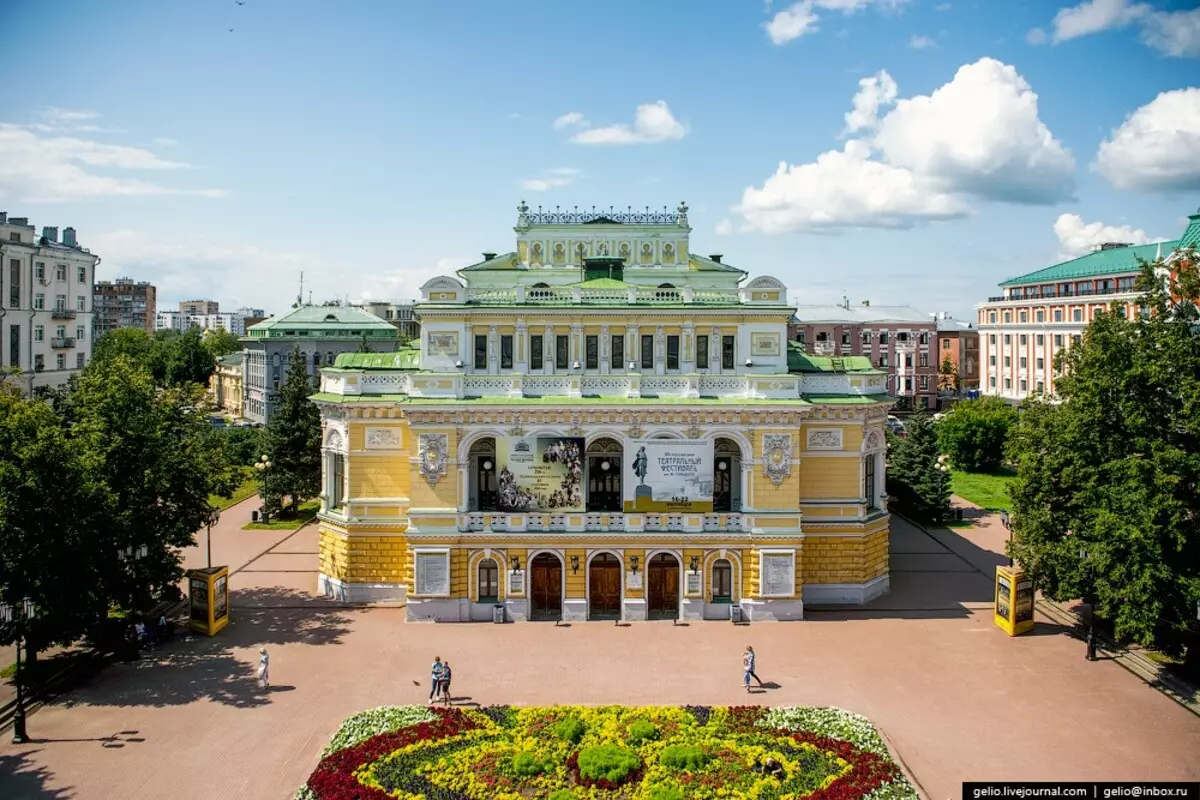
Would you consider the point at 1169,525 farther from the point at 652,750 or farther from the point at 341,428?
the point at 341,428

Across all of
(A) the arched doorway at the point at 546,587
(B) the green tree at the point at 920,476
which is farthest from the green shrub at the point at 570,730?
(B) the green tree at the point at 920,476

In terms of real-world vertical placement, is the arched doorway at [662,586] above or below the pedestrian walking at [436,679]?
above

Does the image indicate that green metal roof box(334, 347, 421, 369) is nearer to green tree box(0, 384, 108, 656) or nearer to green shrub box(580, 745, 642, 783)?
green tree box(0, 384, 108, 656)

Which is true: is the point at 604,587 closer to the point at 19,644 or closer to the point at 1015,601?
the point at 1015,601

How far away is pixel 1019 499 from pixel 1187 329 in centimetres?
816

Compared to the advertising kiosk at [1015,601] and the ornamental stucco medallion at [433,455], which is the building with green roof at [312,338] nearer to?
the ornamental stucco medallion at [433,455]

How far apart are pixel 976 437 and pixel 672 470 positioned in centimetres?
4539

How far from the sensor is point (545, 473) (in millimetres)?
35312

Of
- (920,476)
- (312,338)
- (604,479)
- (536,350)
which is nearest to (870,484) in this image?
(604,479)

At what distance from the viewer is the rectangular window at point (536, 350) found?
119 ft

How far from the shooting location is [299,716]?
86.6 feet

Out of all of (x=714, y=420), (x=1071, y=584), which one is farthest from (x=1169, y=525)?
(x=714, y=420)

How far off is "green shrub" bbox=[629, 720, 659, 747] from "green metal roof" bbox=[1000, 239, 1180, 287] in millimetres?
65700

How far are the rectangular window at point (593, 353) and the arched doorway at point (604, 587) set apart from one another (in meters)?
7.56
